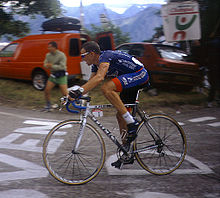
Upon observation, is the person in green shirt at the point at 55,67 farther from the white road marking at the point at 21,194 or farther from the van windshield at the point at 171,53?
the white road marking at the point at 21,194

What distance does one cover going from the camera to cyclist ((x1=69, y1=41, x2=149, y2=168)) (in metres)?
3.62

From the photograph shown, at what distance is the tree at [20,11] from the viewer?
53.5ft

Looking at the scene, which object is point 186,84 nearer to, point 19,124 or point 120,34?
point 19,124

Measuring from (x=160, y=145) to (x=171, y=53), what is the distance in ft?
21.3

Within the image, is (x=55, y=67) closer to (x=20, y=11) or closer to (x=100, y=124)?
(x=100, y=124)

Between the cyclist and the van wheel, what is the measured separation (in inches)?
301

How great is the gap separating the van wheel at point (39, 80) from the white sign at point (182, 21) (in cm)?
481

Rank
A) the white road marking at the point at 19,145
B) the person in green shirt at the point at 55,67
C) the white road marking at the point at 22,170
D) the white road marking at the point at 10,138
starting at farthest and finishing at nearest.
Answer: the person in green shirt at the point at 55,67
the white road marking at the point at 10,138
the white road marking at the point at 19,145
the white road marking at the point at 22,170

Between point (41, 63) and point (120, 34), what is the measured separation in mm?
25152

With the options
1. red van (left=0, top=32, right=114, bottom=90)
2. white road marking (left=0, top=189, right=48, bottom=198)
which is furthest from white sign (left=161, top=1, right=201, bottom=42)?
white road marking (left=0, top=189, right=48, bottom=198)

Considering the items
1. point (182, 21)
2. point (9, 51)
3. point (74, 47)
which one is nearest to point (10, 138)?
point (74, 47)

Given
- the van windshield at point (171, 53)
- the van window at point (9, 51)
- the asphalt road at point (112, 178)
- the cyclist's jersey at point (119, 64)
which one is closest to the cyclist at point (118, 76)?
the cyclist's jersey at point (119, 64)

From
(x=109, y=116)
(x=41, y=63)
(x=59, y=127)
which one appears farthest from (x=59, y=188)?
(x=41, y=63)

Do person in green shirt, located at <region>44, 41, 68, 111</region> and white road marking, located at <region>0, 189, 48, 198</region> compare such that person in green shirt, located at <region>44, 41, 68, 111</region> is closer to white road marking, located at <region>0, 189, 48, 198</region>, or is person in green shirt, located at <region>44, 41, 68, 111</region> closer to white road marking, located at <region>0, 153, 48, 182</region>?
white road marking, located at <region>0, 153, 48, 182</region>
